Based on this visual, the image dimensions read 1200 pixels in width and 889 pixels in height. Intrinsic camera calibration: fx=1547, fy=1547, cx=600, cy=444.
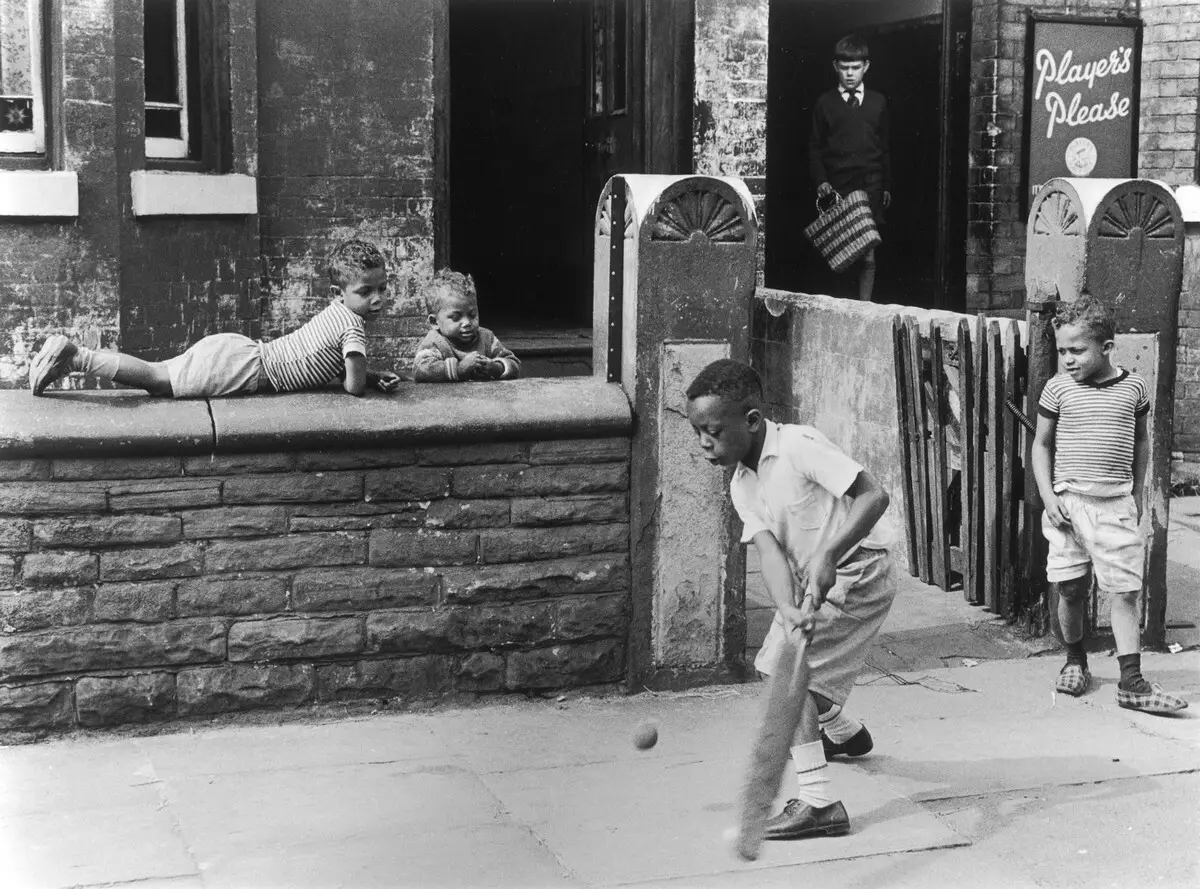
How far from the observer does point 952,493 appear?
23.4 ft

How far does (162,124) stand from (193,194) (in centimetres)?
59

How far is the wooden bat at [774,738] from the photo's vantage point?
4.16 m

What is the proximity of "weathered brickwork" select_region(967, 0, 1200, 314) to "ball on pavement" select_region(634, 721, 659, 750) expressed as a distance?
6893 mm

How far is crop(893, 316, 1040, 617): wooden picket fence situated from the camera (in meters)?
6.61

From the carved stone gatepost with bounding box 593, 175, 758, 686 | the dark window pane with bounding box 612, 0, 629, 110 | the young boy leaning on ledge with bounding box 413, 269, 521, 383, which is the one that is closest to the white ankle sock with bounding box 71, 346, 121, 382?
the young boy leaning on ledge with bounding box 413, 269, 521, 383

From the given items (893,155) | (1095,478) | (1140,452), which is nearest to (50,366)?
(1095,478)

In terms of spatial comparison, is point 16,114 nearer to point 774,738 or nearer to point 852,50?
point 774,738

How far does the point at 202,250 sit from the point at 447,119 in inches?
71.0

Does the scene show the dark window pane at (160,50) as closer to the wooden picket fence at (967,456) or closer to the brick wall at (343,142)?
the brick wall at (343,142)

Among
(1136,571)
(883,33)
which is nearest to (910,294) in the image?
(883,33)

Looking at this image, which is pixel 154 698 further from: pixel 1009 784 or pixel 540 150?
pixel 540 150

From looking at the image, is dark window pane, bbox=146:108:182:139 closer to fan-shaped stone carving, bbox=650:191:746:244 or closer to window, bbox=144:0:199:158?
window, bbox=144:0:199:158

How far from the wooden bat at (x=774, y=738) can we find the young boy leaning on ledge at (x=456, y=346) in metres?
2.08

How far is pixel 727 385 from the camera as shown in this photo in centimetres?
448
